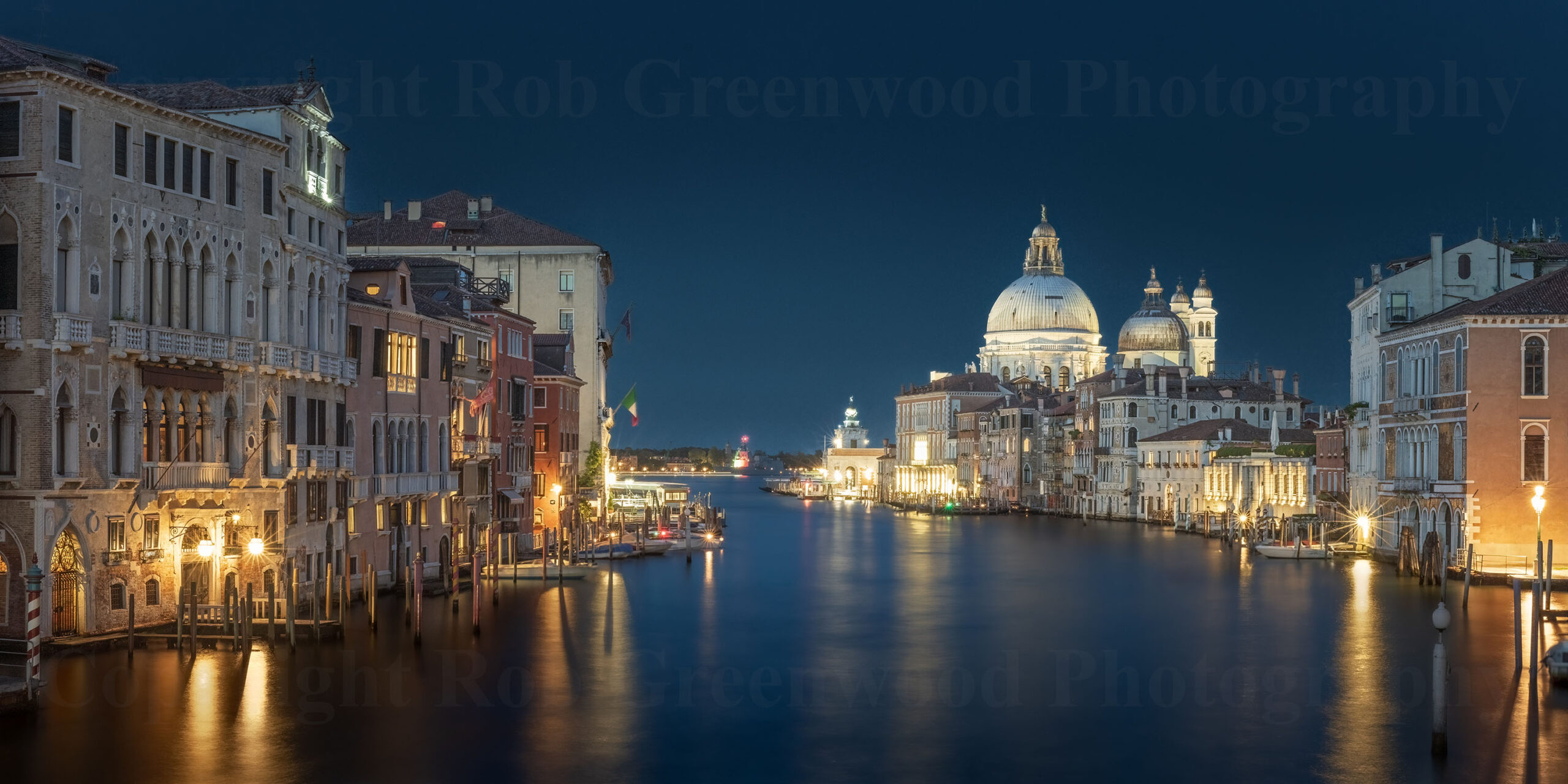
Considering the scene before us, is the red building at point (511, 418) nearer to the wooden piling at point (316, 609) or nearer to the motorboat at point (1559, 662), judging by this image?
the wooden piling at point (316, 609)

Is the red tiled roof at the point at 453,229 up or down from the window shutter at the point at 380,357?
up

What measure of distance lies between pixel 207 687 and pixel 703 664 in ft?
28.0

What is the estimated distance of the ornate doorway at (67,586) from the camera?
82.0ft

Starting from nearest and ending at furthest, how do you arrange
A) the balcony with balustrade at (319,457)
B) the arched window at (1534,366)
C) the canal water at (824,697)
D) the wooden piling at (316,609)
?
the canal water at (824,697), the wooden piling at (316,609), the balcony with balustrade at (319,457), the arched window at (1534,366)

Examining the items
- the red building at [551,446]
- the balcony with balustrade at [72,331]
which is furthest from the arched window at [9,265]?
the red building at [551,446]

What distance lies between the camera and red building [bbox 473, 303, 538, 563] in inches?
1709

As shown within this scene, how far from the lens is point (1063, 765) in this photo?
20.6m

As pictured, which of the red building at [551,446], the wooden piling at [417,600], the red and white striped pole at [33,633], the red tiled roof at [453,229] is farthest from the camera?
the red tiled roof at [453,229]

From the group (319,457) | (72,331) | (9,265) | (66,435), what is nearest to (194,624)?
(66,435)

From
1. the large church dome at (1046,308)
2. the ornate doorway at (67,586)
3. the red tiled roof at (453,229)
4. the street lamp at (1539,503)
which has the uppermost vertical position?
the large church dome at (1046,308)

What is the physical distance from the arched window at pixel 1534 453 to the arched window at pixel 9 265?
103 ft

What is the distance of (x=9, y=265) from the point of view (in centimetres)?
2456

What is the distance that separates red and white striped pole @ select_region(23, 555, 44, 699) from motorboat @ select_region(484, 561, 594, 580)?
18.7m

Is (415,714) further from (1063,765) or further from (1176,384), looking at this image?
(1176,384)
